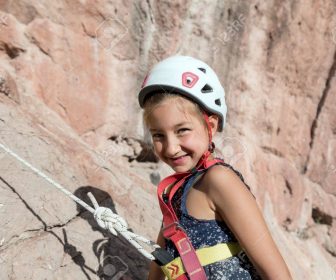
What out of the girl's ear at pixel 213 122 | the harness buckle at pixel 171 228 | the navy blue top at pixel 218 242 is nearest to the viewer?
the navy blue top at pixel 218 242

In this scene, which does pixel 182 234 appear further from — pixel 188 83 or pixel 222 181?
pixel 188 83

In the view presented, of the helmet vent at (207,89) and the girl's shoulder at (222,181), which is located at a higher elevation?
the helmet vent at (207,89)

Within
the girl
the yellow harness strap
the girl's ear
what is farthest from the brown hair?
the yellow harness strap

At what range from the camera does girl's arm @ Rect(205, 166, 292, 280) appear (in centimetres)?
190

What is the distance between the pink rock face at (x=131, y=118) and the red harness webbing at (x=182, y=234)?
28.9 inches

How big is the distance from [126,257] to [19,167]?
102 cm

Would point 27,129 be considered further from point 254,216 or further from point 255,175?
point 255,175

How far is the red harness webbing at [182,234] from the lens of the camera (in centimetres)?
203

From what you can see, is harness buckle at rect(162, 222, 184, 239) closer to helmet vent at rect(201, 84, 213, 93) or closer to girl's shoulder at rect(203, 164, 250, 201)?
girl's shoulder at rect(203, 164, 250, 201)

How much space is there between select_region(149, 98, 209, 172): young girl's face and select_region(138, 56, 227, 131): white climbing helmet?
72 mm

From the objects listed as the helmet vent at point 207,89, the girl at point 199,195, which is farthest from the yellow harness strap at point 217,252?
the helmet vent at point 207,89

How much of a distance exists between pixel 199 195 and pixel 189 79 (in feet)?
2.14

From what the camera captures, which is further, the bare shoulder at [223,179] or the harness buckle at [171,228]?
the harness buckle at [171,228]

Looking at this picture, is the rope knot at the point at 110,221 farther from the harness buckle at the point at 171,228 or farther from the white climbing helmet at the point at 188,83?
the white climbing helmet at the point at 188,83
